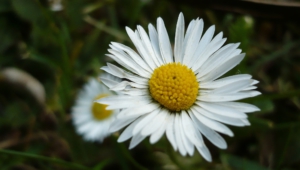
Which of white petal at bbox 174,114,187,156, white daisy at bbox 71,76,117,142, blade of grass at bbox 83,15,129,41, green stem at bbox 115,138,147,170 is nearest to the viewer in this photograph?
white petal at bbox 174,114,187,156

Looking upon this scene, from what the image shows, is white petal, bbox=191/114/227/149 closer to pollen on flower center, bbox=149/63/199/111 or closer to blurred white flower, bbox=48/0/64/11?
pollen on flower center, bbox=149/63/199/111

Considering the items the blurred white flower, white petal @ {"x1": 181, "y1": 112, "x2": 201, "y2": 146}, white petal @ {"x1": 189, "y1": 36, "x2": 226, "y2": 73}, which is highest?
the blurred white flower

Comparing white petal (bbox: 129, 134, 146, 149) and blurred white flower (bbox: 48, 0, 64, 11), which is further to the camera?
blurred white flower (bbox: 48, 0, 64, 11)

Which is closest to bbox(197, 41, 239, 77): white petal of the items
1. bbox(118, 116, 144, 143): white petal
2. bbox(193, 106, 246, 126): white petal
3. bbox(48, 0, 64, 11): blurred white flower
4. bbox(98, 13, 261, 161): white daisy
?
bbox(98, 13, 261, 161): white daisy

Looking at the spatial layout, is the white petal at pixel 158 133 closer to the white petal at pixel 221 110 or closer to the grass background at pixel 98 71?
the white petal at pixel 221 110

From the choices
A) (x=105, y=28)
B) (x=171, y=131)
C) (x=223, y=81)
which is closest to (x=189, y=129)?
(x=171, y=131)

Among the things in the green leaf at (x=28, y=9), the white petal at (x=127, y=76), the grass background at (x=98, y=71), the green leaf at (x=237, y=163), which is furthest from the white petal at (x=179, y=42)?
the green leaf at (x=28, y=9)
